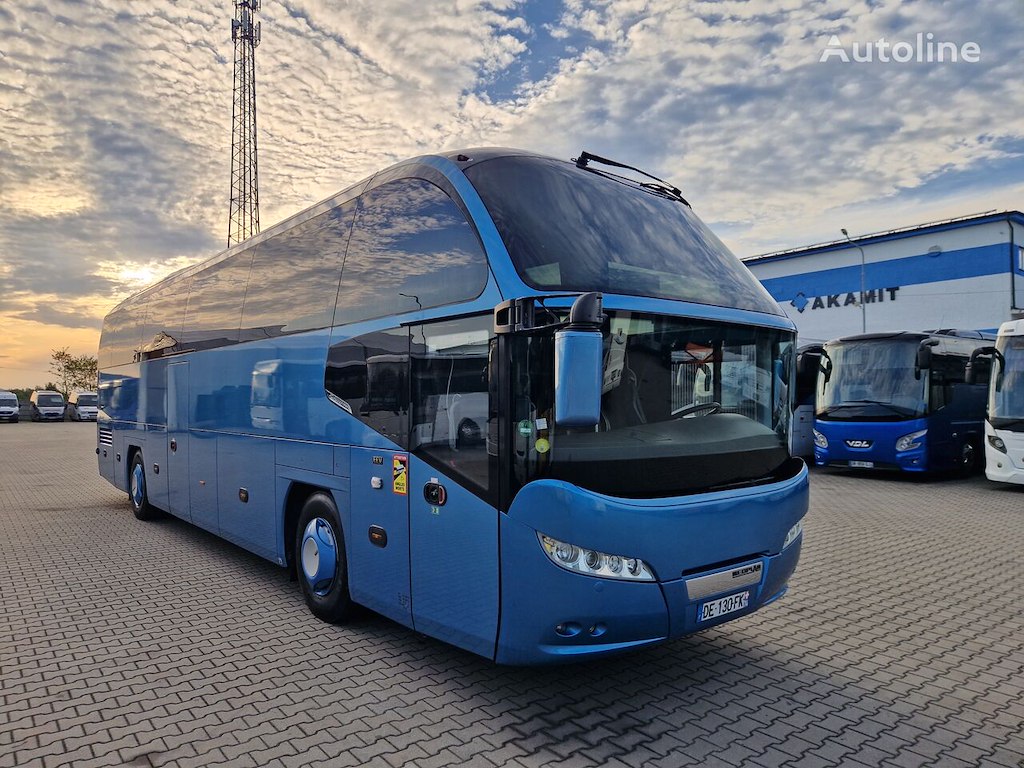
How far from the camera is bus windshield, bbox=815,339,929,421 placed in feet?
45.8

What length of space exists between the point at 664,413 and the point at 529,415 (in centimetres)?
87

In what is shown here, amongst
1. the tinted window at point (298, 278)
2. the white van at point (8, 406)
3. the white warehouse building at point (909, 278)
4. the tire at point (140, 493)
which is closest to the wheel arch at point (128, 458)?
the tire at point (140, 493)

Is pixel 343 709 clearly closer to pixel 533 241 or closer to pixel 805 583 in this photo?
pixel 533 241

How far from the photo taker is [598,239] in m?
4.21

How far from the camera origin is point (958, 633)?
5.40m

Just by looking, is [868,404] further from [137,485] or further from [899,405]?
[137,485]

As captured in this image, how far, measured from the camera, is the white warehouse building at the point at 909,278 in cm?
3325

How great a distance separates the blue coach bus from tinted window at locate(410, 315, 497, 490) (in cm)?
2

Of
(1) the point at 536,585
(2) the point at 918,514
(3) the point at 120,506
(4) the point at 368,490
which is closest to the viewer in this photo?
(1) the point at 536,585

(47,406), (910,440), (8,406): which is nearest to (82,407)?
(47,406)

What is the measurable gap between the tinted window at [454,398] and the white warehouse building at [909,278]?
30578 mm

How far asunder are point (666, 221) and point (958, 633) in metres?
3.83

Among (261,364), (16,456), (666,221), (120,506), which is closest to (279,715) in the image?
(261,364)

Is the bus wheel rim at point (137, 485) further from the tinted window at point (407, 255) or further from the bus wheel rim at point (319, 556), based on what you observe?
the tinted window at point (407, 255)
